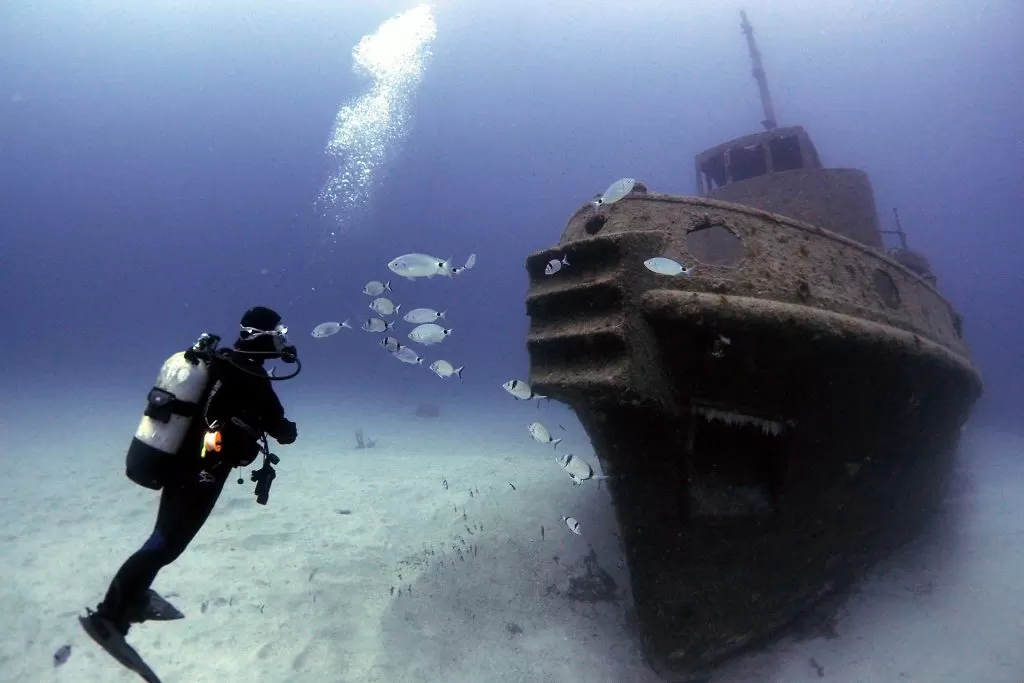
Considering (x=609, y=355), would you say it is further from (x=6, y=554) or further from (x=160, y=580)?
(x=6, y=554)

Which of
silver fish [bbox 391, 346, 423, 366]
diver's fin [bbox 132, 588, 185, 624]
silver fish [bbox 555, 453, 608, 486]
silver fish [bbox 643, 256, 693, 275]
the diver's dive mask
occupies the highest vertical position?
silver fish [bbox 643, 256, 693, 275]

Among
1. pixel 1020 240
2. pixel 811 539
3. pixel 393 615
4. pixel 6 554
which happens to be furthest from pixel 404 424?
pixel 1020 240

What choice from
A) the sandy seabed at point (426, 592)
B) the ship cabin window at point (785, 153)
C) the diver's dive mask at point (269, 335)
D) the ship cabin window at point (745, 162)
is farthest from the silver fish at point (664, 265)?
the ship cabin window at point (745, 162)

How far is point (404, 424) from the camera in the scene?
71.4ft

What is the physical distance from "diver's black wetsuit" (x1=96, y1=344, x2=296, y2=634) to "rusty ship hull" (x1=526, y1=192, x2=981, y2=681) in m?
2.43

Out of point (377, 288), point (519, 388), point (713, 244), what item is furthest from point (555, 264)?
point (713, 244)

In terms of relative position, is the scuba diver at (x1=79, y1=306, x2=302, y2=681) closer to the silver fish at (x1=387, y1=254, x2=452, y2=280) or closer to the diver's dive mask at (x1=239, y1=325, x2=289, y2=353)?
the diver's dive mask at (x1=239, y1=325, x2=289, y2=353)

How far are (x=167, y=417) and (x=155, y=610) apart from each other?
116 centimetres

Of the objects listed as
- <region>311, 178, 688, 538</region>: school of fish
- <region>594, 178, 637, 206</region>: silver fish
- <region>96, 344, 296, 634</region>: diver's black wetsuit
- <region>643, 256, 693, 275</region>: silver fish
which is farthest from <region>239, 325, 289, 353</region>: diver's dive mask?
<region>594, 178, 637, 206</region>: silver fish

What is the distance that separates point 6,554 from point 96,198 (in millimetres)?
160790

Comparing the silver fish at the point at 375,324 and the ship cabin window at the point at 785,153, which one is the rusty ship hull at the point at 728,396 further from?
the ship cabin window at the point at 785,153

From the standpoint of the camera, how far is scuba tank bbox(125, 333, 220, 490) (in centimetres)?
290

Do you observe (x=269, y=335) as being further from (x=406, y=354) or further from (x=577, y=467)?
→ (x=406, y=354)

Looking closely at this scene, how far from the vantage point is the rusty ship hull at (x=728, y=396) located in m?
4.15
